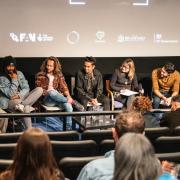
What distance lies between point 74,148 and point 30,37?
4385 millimetres

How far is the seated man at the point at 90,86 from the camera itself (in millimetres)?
7068

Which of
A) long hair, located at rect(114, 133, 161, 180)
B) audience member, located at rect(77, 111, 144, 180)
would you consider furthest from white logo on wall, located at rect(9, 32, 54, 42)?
long hair, located at rect(114, 133, 161, 180)

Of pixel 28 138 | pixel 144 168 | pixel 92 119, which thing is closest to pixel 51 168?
pixel 28 138

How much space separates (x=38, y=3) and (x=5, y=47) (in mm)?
936

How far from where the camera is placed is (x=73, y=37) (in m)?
7.70

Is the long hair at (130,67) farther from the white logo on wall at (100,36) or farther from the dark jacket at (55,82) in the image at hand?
the dark jacket at (55,82)

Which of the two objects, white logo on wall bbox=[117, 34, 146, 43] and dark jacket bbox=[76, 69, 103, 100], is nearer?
dark jacket bbox=[76, 69, 103, 100]

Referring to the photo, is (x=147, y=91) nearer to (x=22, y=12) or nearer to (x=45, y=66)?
(x=45, y=66)

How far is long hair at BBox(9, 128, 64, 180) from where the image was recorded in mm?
2223

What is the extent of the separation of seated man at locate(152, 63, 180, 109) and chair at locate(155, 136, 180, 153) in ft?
11.8

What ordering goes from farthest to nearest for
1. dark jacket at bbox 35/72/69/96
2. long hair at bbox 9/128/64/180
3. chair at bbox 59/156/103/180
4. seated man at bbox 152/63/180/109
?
seated man at bbox 152/63/180/109 < dark jacket at bbox 35/72/69/96 < chair at bbox 59/156/103/180 < long hair at bbox 9/128/64/180

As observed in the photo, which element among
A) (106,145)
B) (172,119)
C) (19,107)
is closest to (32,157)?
(106,145)

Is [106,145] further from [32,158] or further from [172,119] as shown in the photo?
[32,158]

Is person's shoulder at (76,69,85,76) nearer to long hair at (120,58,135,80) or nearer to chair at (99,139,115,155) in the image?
long hair at (120,58,135,80)
